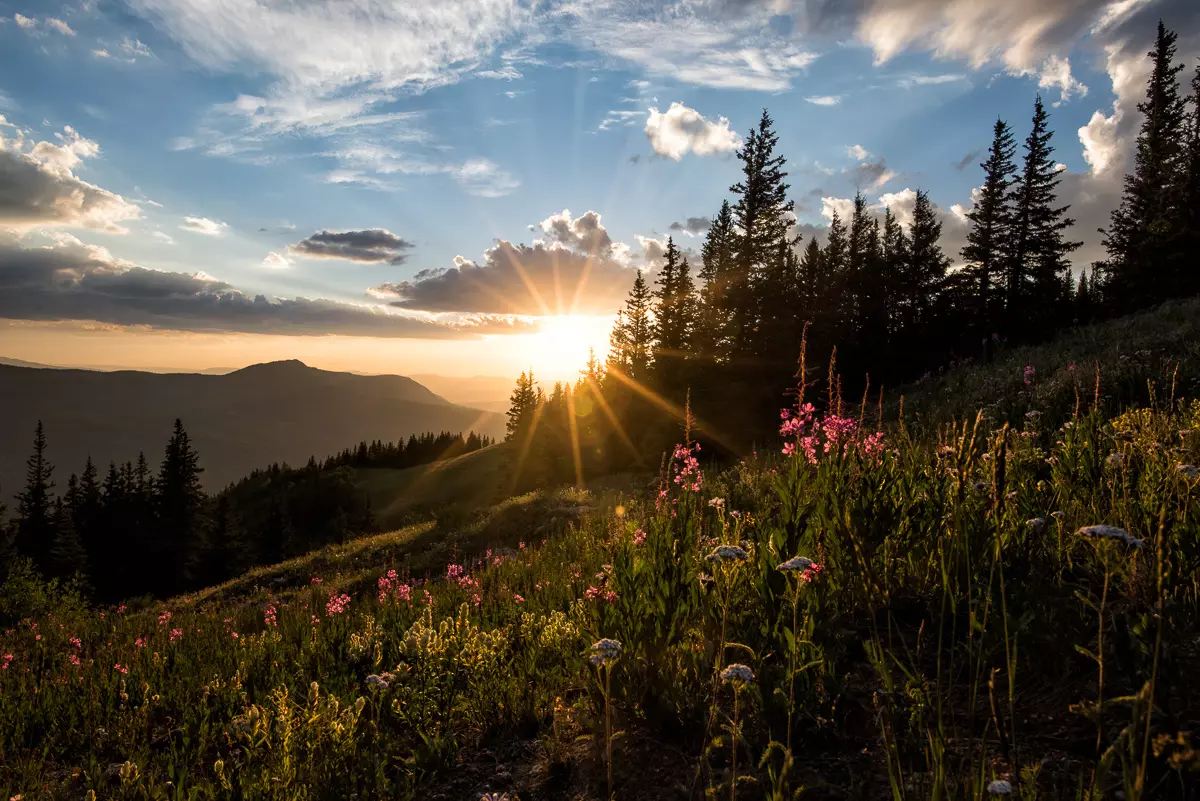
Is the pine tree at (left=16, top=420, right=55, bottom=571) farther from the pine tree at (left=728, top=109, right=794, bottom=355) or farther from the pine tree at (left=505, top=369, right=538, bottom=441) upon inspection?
the pine tree at (left=728, top=109, right=794, bottom=355)

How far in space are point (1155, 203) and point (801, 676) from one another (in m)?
48.9

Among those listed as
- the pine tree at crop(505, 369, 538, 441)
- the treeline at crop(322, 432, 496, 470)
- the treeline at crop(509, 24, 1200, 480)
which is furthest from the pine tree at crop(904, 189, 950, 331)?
the treeline at crop(322, 432, 496, 470)

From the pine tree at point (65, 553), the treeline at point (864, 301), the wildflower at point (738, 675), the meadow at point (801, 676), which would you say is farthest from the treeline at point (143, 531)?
the wildflower at point (738, 675)

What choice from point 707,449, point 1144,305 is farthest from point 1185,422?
point 1144,305

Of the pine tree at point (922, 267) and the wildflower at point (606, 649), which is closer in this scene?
the wildflower at point (606, 649)

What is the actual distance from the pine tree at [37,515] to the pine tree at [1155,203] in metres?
84.9

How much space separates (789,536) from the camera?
346 cm

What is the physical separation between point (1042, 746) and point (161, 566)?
72.7 meters

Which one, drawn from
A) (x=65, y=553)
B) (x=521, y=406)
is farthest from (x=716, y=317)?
(x=65, y=553)

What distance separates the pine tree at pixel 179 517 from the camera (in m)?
56.7

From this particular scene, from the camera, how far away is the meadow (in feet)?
7.39

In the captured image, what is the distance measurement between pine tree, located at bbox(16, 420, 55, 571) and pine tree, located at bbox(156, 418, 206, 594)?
27.4 ft

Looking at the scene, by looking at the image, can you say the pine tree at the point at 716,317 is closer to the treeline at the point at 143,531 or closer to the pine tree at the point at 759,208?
the pine tree at the point at 759,208

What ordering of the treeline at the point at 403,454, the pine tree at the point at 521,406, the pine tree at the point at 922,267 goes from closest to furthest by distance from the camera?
the pine tree at the point at 922,267, the pine tree at the point at 521,406, the treeline at the point at 403,454
